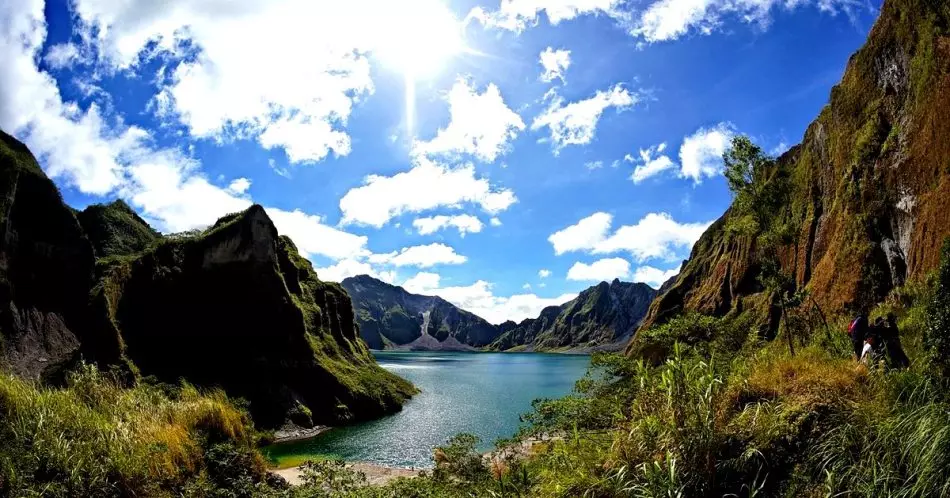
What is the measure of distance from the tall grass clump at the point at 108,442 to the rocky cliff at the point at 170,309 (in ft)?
100

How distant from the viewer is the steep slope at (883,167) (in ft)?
64.2

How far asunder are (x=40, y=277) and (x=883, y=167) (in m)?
58.8

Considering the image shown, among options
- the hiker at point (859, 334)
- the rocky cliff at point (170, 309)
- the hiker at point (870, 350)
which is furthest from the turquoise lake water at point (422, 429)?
the hiker at point (870, 350)

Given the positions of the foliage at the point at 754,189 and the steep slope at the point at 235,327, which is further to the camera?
the steep slope at the point at 235,327

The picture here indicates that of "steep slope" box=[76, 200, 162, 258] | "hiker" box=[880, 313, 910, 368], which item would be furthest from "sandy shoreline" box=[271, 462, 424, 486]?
"steep slope" box=[76, 200, 162, 258]

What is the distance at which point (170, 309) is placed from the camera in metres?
54.3

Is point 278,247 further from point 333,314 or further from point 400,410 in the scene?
point 400,410

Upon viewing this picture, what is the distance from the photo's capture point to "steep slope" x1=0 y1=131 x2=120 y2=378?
124 ft

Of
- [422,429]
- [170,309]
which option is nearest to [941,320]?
[422,429]

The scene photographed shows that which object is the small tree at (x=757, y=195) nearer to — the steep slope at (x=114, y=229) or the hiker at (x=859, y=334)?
the hiker at (x=859, y=334)

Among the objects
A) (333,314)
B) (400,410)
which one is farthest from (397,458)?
(333,314)

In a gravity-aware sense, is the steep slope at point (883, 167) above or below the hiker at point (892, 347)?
above

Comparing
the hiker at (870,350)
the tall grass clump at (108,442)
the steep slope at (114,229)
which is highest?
the steep slope at (114,229)

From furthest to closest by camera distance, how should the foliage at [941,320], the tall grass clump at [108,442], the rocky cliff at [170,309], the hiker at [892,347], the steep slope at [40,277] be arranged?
1. the rocky cliff at [170,309]
2. the steep slope at [40,277]
3. the hiker at [892,347]
4. the tall grass clump at [108,442]
5. the foliage at [941,320]
